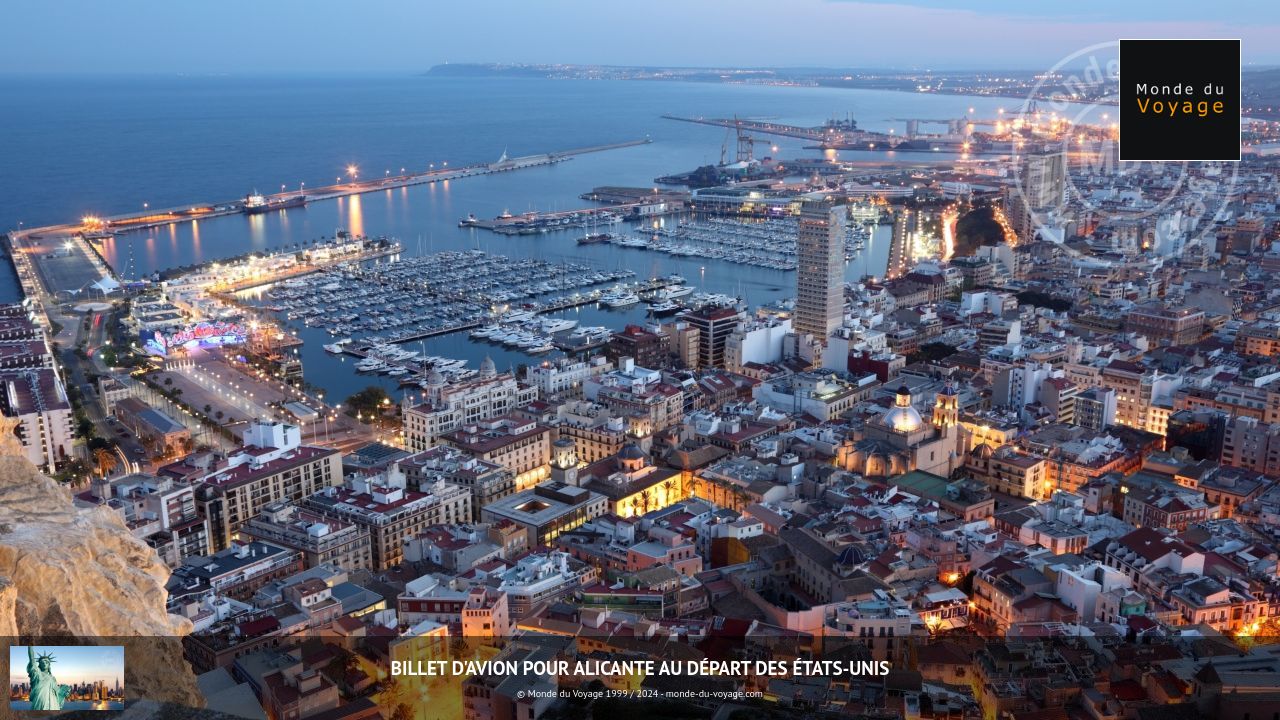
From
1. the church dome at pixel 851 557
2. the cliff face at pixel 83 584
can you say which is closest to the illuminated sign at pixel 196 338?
the church dome at pixel 851 557

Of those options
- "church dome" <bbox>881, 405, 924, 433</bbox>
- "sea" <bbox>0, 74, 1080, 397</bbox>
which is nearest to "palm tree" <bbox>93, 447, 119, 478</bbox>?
"sea" <bbox>0, 74, 1080, 397</bbox>

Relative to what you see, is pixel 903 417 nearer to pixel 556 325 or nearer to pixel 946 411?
pixel 946 411

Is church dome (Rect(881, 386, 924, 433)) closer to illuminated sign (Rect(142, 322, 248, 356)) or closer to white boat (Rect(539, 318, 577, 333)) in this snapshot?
white boat (Rect(539, 318, 577, 333))

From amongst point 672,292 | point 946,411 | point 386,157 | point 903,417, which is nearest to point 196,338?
point 672,292

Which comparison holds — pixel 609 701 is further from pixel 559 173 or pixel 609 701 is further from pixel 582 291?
pixel 559 173

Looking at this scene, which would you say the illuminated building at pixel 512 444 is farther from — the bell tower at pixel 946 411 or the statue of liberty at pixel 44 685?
the statue of liberty at pixel 44 685

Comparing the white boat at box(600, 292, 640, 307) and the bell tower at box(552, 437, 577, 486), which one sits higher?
the white boat at box(600, 292, 640, 307)
